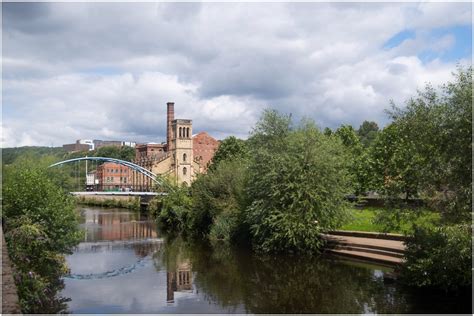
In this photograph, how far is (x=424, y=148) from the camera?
13.6 meters

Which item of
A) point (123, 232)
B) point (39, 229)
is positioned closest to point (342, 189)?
point (39, 229)

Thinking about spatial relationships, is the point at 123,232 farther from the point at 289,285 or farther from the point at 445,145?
the point at 445,145

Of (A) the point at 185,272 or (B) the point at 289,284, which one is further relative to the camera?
(A) the point at 185,272

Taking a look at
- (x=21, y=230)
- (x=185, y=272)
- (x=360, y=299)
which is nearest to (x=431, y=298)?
(x=360, y=299)

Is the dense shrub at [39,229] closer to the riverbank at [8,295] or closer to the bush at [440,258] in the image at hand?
the riverbank at [8,295]

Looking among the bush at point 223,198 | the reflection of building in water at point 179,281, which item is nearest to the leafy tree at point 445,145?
the reflection of building in water at point 179,281

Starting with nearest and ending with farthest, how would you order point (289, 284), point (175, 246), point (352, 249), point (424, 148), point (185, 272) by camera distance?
point (424, 148) → point (289, 284) → point (185, 272) → point (352, 249) → point (175, 246)

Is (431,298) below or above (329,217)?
below

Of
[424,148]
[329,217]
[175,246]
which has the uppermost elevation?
[424,148]

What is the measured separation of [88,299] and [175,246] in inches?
533

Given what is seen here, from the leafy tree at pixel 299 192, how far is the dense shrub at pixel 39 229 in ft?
28.3

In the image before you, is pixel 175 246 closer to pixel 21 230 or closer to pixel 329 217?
pixel 329 217

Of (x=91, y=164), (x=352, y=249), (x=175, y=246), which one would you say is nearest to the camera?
(x=352, y=249)

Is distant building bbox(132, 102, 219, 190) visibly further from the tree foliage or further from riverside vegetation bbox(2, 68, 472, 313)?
the tree foliage
